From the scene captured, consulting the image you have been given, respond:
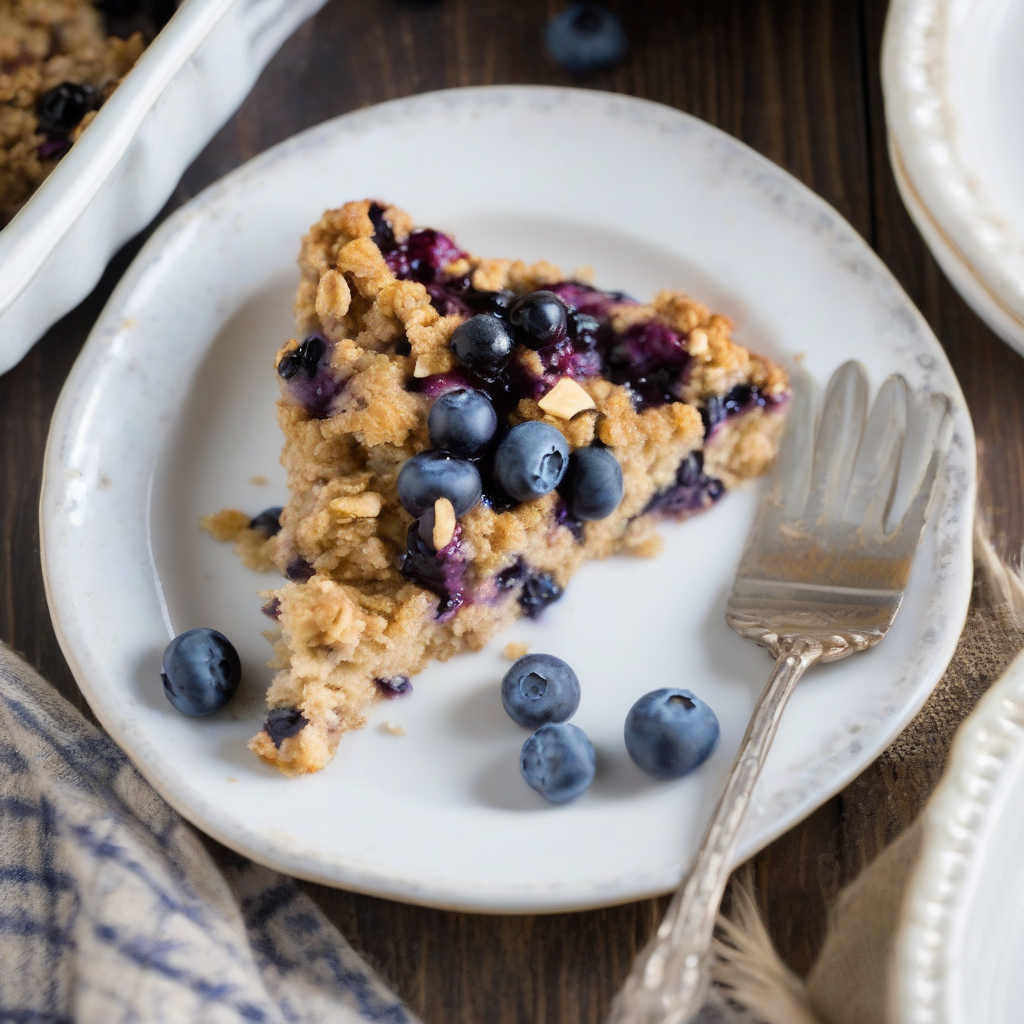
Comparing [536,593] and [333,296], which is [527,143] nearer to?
[333,296]

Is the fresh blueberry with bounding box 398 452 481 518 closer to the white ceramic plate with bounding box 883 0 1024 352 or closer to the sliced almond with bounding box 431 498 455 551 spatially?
the sliced almond with bounding box 431 498 455 551

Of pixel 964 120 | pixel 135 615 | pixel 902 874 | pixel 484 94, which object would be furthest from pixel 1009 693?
pixel 484 94

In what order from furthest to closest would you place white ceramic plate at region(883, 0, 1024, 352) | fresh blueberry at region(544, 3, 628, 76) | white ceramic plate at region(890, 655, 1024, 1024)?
fresh blueberry at region(544, 3, 628, 76), white ceramic plate at region(883, 0, 1024, 352), white ceramic plate at region(890, 655, 1024, 1024)

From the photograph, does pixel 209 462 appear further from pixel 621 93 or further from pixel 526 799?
pixel 621 93

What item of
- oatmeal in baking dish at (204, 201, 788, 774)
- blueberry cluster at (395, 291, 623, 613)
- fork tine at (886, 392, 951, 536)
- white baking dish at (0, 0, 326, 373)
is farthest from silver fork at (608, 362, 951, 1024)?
white baking dish at (0, 0, 326, 373)

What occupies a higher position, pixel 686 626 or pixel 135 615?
pixel 135 615

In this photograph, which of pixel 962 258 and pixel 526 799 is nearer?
pixel 526 799

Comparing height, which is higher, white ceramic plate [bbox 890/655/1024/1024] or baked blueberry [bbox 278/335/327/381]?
baked blueberry [bbox 278/335/327/381]
